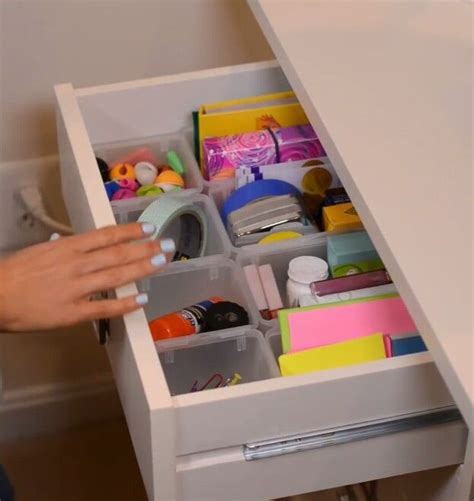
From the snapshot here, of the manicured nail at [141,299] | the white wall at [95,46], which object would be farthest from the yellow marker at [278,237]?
the white wall at [95,46]

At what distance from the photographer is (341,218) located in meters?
1.06

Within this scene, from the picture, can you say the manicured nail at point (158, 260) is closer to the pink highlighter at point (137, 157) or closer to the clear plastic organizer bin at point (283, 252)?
the clear plastic organizer bin at point (283, 252)

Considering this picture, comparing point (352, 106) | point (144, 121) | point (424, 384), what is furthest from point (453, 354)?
point (144, 121)

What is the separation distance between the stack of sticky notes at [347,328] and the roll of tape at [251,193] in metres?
0.21

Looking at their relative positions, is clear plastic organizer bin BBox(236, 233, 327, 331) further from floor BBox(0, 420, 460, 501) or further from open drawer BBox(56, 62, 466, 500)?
floor BBox(0, 420, 460, 501)

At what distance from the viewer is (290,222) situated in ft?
3.56

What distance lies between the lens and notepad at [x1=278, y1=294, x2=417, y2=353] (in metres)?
0.92

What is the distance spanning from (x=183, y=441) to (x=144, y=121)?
1.58 ft

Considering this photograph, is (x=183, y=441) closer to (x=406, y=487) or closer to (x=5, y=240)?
(x=406, y=487)

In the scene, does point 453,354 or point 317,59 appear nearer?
point 453,354

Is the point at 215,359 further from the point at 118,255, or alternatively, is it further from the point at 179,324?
the point at 118,255

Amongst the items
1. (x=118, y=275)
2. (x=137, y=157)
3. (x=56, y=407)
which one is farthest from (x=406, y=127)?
(x=56, y=407)

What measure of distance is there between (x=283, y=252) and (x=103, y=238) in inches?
9.8

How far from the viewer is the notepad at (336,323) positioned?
3.02ft
